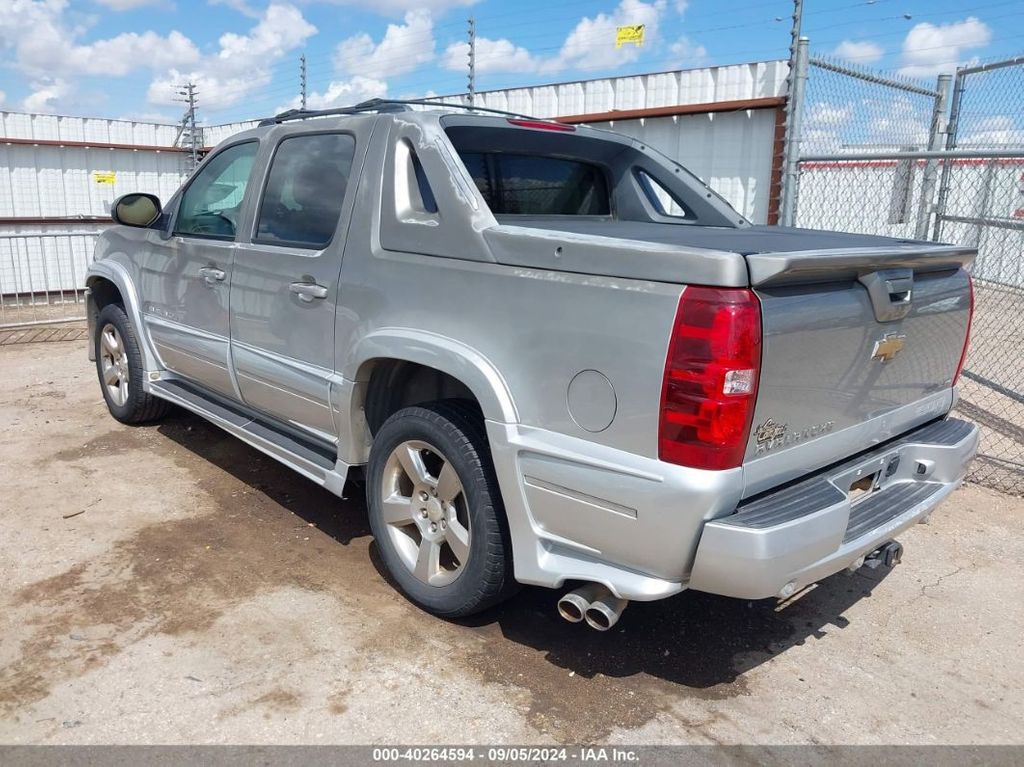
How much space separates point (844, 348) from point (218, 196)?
3.58 m

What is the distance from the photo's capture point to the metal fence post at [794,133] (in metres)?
6.61

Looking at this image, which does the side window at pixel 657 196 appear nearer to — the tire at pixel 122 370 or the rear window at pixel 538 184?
the rear window at pixel 538 184

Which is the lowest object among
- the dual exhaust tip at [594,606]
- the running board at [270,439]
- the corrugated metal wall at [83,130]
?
the dual exhaust tip at [594,606]

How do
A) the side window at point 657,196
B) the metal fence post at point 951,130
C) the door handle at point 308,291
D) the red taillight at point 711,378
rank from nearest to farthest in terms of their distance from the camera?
the red taillight at point 711,378
the door handle at point 308,291
the side window at point 657,196
the metal fence post at point 951,130

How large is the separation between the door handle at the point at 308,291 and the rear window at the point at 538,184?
0.85 m

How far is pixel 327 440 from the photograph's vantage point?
3943 mm

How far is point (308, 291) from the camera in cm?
377

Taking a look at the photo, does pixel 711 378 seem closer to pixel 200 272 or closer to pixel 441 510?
pixel 441 510

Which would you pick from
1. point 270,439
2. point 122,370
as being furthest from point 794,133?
point 122,370

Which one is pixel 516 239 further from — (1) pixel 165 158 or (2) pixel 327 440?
(1) pixel 165 158

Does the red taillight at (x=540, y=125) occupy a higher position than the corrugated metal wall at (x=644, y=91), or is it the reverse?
the corrugated metal wall at (x=644, y=91)

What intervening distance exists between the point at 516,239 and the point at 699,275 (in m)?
0.73

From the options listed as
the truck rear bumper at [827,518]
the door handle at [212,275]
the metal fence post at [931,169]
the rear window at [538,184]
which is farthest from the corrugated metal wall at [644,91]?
the door handle at [212,275]

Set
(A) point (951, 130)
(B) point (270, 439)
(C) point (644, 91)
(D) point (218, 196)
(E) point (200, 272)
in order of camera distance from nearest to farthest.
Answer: (B) point (270, 439) → (E) point (200, 272) → (D) point (218, 196) → (A) point (951, 130) → (C) point (644, 91)
